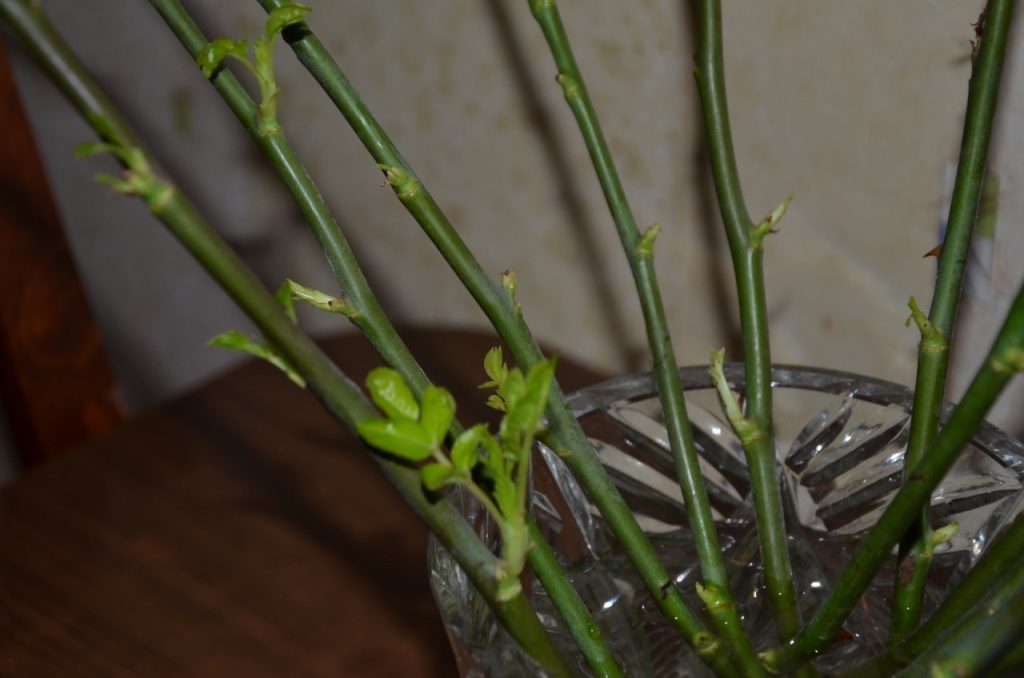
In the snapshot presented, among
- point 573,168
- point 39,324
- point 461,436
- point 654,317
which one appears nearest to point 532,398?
point 461,436

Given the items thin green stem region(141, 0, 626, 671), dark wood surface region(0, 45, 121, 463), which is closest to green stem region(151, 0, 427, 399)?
thin green stem region(141, 0, 626, 671)

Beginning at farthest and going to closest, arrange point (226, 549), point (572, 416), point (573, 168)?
point (573, 168)
point (226, 549)
point (572, 416)

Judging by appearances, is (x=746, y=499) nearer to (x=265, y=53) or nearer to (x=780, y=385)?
(x=780, y=385)

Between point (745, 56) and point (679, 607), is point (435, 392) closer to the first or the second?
point (679, 607)

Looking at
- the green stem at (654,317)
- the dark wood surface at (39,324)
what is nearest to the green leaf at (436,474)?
the green stem at (654,317)

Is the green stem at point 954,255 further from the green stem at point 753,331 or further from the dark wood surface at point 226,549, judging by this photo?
the dark wood surface at point 226,549

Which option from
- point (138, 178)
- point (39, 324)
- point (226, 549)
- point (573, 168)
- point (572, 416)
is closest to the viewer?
point (138, 178)

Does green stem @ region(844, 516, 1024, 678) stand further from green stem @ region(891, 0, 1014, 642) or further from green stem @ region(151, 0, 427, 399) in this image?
green stem @ region(151, 0, 427, 399)
